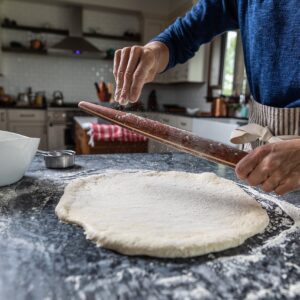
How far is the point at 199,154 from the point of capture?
2.20 ft

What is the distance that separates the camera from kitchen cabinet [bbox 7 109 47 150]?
134 inches

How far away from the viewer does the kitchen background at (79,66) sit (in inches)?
131

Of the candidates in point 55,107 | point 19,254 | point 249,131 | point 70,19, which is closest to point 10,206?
point 19,254

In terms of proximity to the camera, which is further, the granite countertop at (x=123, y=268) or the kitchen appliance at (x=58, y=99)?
the kitchen appliance at (x=58, y=99)

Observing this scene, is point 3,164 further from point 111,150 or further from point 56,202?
point 111,150

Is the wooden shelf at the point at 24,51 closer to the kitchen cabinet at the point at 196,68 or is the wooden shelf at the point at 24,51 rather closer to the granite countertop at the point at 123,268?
the kitchen cabinet at the point at 196,68

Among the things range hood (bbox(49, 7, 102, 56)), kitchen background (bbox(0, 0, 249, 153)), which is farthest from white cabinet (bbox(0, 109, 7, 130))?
range hood (bbox(49, 7, 102, 56))

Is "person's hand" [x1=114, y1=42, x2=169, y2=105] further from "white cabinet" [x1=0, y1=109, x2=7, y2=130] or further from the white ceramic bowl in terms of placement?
"white cabinet" [x1=0, y1=109, x2=7, y2=130]

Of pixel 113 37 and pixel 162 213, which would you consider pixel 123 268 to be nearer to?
pixel 162 213

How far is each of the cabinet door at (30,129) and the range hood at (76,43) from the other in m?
0.97

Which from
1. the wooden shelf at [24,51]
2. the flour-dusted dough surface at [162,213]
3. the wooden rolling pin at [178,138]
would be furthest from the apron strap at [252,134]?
the wooden shelf at [24,51]

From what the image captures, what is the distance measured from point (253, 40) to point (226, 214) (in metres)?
0.62

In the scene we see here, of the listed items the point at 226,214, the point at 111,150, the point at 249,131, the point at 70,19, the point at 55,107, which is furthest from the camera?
the point at 70,19

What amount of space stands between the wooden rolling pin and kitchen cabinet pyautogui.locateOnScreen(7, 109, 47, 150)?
2.83 m
